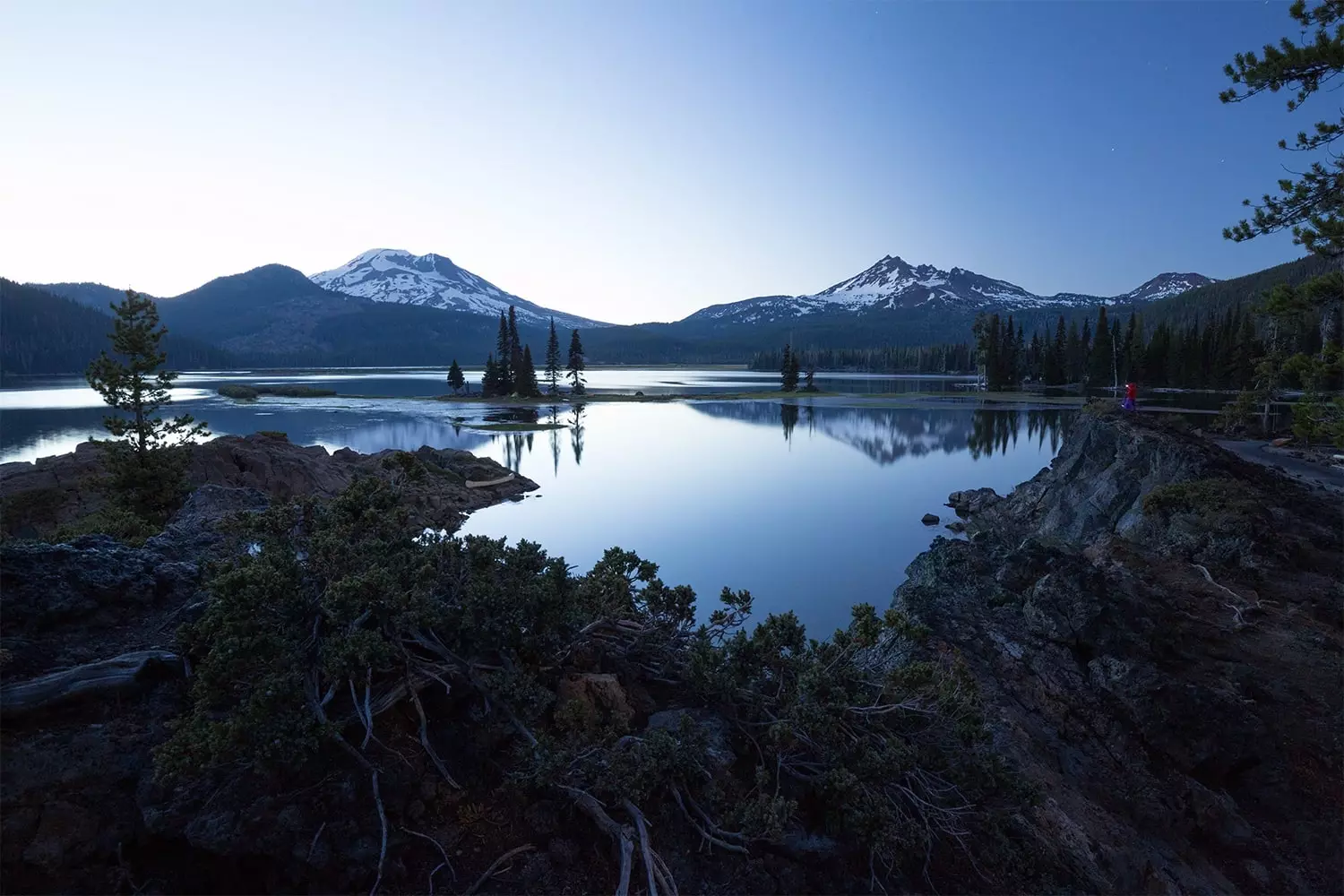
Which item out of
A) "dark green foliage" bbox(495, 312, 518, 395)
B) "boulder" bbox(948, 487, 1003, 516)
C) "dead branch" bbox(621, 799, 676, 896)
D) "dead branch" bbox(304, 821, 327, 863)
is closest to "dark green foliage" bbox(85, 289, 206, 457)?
"dead branch" bbox(304, 821, 327, 863)

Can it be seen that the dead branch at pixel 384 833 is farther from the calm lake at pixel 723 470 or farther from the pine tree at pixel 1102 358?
the pine tree at pixel 1102 358

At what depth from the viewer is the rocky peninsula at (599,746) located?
352 centimetres

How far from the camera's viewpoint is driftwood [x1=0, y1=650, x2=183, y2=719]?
3713 millimetres

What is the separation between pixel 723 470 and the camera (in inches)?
1147

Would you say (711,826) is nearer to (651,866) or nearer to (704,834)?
(704,834)

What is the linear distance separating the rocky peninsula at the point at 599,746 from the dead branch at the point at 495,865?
3cm

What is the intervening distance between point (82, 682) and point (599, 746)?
→ 10.9ft

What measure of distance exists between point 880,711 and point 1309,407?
28.8 ft

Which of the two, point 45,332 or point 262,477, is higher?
point 45,332

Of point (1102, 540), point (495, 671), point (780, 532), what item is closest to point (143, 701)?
point (495, 671)

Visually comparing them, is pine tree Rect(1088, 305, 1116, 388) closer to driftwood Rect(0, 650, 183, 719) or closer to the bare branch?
the bare branch

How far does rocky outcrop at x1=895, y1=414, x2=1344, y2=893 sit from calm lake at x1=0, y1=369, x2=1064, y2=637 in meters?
3.68

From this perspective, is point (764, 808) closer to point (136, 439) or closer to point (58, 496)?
point (136, 439)

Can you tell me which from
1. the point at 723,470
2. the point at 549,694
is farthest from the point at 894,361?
the point at 549,694
